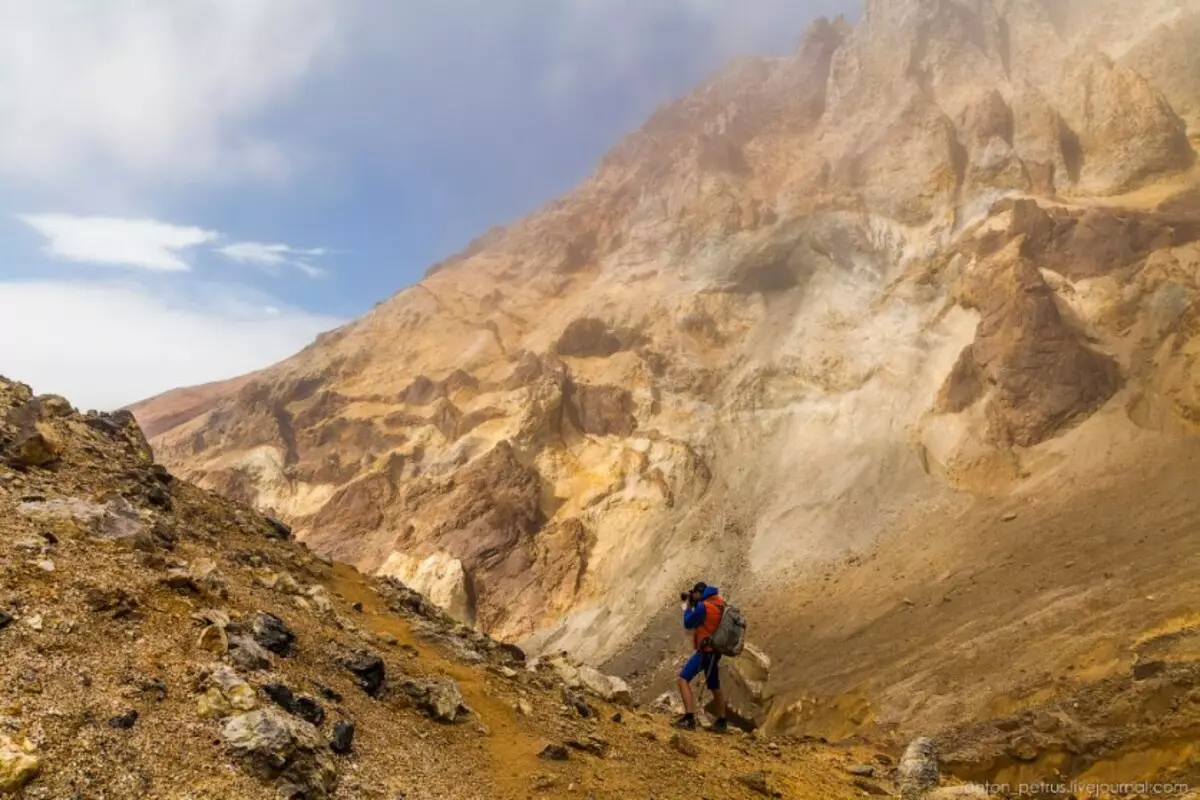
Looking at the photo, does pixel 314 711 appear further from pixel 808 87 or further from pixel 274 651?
pixel 808 87

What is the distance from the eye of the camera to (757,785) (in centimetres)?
775

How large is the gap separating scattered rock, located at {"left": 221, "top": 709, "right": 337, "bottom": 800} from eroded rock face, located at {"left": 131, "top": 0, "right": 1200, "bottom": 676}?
26.9 metres

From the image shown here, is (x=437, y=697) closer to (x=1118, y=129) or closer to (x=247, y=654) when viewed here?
(x=247, y=654)

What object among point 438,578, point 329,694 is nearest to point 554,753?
point 329,694

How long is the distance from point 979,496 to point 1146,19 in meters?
41.8

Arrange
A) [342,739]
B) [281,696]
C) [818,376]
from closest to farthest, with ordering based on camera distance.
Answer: [342,739] < [281,696] < [818,376]

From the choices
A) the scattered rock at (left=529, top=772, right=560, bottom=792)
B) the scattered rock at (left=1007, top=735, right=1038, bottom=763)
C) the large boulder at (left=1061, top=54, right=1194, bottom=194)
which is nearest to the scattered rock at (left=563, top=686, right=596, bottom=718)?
the scattered rock at (left=529, top=772, right=560, bottom=792)

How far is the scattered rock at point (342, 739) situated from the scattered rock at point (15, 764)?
83.9 inches

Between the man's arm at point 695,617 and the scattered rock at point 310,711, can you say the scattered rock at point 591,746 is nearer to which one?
the scattered rock at point 310,711

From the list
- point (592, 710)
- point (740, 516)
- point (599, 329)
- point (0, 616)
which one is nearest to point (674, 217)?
point (599, 329)

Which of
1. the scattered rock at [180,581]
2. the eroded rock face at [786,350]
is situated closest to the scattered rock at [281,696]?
the scattered rock at [180,581]

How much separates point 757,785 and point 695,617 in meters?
3.04

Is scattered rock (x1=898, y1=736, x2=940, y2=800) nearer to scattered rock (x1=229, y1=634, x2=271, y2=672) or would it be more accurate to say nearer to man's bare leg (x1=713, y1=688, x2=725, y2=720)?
man's bare leg (x1=713, y1=688, x2=725, y2=720)

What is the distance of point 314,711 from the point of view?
21.1 feet
